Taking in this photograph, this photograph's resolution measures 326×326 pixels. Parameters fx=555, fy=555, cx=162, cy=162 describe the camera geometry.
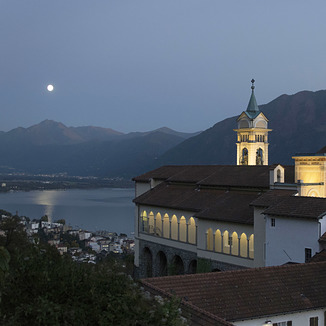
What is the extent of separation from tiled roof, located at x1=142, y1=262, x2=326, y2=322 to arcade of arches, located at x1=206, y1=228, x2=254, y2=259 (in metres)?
12.7

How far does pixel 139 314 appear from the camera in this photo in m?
11.0

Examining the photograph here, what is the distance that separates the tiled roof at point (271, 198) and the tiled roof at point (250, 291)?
8.99m

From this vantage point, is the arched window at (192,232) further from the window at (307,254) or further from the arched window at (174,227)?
the window at (307,254)

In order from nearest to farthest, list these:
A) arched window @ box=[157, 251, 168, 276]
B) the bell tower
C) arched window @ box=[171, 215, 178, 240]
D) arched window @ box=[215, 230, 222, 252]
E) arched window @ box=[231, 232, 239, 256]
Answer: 1. arched window @ box=[231, 232, 239, 256]
2. arched window @ box=[215, 230, 222, 252]
3. arched window @ box=[171, 215, 178, 240]
4. arched window @ box=[157, 251, 168, 276]
5. the bell tower

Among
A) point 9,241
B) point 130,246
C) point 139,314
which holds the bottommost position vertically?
point 130,246

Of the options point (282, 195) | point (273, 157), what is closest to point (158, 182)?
point (282, 195)

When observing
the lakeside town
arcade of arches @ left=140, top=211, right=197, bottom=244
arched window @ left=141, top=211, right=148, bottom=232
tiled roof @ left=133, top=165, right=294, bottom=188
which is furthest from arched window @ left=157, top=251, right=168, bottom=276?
the lakeside town

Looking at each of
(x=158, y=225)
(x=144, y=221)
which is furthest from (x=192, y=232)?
(x=144, y=221)

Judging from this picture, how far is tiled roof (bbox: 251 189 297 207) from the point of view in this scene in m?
30.2

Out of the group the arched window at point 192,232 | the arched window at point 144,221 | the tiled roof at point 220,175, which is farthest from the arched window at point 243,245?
the arched window at point 144,221

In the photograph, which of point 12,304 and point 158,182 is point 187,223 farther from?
point 12,304

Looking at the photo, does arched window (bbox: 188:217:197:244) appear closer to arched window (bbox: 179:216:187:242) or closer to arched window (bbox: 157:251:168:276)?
arched window (bbox: 179:216:187:242)

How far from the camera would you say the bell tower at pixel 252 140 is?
56531 millimetres

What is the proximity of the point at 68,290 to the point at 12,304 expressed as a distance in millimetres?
1230
